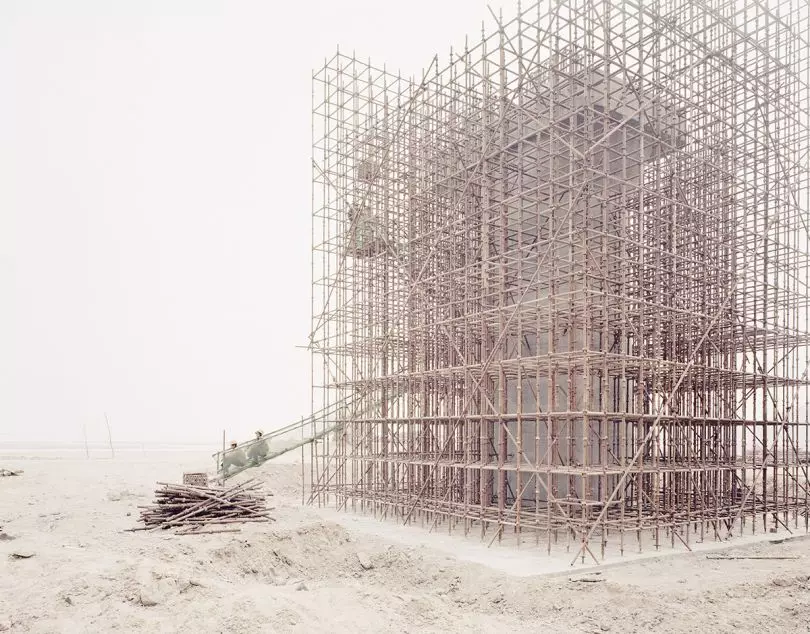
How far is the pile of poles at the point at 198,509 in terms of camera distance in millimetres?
16578

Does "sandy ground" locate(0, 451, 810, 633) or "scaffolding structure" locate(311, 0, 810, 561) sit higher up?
"scaffolding structure" locate(311, 0, 810, 561)

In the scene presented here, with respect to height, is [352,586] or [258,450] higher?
[258,450]

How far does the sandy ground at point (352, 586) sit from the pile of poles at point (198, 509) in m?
0.76

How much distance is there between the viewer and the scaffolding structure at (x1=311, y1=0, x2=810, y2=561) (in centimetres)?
1587

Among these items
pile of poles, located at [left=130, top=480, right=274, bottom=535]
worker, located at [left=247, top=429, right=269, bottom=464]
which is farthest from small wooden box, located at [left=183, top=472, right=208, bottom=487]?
worker, located at [left=247, top=429, right=269, bottom=464]

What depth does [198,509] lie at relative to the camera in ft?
55.5

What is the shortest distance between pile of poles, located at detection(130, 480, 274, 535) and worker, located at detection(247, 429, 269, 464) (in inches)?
269

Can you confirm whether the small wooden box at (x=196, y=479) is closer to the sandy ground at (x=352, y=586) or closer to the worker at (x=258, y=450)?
the sandy ground at (x=352, y=586)

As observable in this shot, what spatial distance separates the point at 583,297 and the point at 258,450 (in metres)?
13.8

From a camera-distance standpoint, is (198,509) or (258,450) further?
(258,450)

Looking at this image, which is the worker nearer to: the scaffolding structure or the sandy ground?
the scaffolding structure

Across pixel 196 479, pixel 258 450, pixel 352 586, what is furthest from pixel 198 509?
pixel 258 450

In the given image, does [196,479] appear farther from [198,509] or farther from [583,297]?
[583,297]

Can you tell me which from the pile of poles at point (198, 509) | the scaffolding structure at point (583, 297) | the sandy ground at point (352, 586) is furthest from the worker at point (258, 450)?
the sandy ground at point (352, 586)
